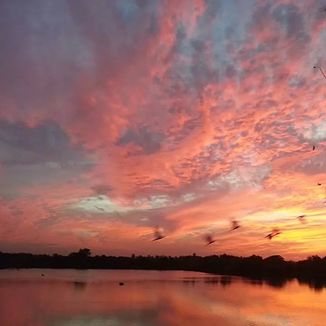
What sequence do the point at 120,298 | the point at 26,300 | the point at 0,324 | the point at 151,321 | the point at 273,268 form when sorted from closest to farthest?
the point at 0,324 → the point at 151,321 → the point at 26,300 → the point at 120,298 → the point at 273,268

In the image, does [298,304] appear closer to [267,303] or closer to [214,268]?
[267,303]

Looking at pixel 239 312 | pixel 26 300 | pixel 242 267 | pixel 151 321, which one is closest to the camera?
pixel 151 321

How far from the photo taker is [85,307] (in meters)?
46.1

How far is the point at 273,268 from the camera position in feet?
462

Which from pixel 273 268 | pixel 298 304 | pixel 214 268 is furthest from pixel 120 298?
pixel 214 268

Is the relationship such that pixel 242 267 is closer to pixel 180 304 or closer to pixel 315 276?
pixel 315 276

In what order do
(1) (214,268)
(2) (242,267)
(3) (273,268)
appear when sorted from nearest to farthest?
(3) (273,268)
(2) (242,267)
(1) (214,268)

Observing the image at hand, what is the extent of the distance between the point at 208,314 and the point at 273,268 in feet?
336

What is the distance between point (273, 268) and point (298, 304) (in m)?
90.6

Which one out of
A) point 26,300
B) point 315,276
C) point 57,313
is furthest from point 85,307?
point 315,276

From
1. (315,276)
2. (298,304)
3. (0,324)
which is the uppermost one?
(315,276)

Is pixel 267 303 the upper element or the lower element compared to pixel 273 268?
lower

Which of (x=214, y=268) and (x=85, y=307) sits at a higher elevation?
(x=214, y=268)

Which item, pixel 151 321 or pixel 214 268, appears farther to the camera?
pixel 214 268
